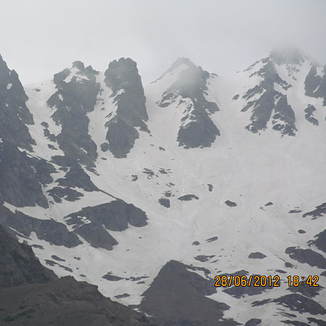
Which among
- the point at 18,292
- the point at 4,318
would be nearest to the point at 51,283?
the point at 18,292

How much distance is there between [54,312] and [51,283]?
19876mm

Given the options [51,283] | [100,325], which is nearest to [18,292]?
[51,283]

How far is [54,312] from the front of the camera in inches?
7106

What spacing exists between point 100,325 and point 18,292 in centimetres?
2657

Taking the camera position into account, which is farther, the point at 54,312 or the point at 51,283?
the point at 51,283

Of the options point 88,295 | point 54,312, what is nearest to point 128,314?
point 88,295

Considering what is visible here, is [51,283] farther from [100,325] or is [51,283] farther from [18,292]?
[100,325]

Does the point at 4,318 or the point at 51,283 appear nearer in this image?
the point at 4,318

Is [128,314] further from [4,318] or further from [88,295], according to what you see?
[4,318]

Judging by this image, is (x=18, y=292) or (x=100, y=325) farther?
(x=18, y=292)

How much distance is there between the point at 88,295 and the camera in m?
196

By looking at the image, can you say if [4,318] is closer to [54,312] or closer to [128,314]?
[54,312]

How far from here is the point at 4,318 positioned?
177625mm

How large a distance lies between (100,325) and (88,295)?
65.8ft
